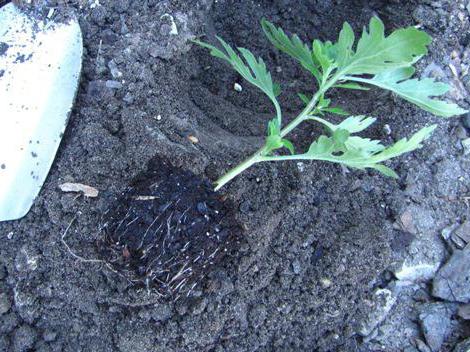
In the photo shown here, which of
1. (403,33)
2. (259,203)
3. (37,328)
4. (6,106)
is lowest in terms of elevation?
(37,328)

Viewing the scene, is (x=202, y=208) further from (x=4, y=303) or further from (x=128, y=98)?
(x=4, y=303)

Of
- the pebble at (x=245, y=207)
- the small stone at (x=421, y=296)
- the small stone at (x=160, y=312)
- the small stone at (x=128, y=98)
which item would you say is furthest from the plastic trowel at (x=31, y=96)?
the small stone at (x=421, y=296)

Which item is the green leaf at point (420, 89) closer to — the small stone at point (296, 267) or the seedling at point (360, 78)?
the seedling at point (360, 78)

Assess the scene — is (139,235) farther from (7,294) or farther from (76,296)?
(7,294)

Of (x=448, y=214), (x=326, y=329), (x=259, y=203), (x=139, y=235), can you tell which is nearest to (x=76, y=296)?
(x=139, y=235)

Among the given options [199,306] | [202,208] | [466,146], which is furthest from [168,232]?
[466,146]

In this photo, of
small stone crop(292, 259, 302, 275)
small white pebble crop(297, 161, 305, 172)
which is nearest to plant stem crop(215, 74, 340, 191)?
small white pebble crop(297, 161, 305, 172)

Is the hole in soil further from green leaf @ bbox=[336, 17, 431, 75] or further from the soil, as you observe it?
green leaf @ bbox=[336, 17, 431, 75]
